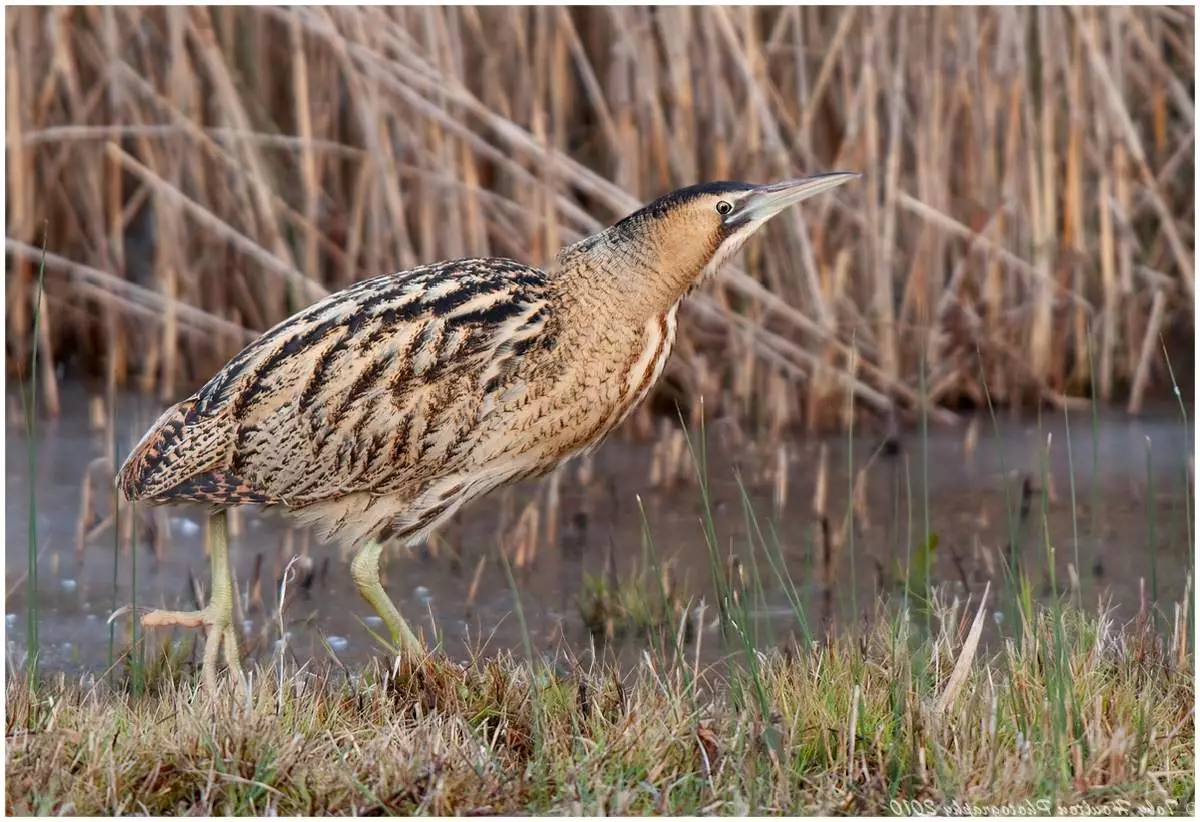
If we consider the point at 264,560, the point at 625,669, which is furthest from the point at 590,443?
the point at 264,560

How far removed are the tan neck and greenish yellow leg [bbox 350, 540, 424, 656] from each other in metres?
0.60

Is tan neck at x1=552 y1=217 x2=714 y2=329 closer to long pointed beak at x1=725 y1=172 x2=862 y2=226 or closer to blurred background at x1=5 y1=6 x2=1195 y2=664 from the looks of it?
long pointed beak at x1=725 y1=172 x2=862 y2=226

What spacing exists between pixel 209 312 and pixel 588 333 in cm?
309

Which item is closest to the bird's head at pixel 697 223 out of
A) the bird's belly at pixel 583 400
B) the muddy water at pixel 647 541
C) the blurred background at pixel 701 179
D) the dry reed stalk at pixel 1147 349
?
the bird's belly at pixel 583 400

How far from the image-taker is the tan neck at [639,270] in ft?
10.7

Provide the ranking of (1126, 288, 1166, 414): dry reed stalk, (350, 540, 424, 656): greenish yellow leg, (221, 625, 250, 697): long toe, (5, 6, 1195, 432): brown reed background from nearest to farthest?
(221, 625, 250, 697): long toe
(350, 540, 424, 656): greenish yellow leg
(5, 6, 1195, 432): brown reed background
(1126, 288, 1166, 414): dry reed stalk

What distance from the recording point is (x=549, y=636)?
390cm

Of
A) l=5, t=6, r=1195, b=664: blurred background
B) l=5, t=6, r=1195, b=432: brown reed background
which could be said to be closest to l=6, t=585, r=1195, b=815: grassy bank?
l=5, t=6, r=1195, b=664: blurred background

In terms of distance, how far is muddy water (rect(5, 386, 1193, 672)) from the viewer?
3.96m

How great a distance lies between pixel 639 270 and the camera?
3.28 metres

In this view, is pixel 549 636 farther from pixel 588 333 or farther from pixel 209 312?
pixel 209 312

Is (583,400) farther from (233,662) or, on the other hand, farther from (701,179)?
(701,179)

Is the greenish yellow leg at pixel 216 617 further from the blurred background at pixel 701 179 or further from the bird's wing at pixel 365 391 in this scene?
the blurred background at pixel 701 179

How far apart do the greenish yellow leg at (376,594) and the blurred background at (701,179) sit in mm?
1454
